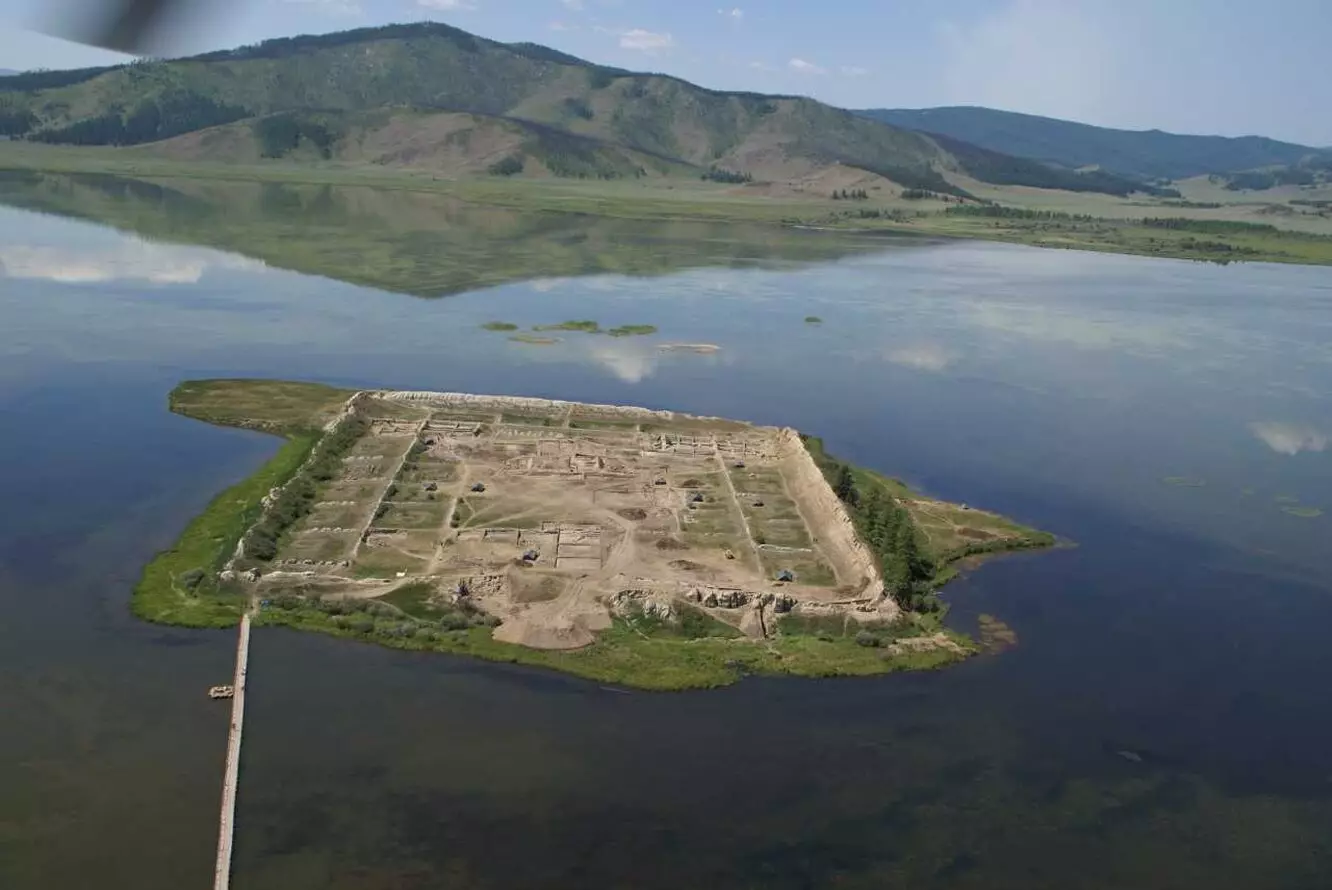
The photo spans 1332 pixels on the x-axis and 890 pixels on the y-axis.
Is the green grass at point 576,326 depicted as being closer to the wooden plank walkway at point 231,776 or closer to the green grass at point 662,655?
the green grass at point 662,655

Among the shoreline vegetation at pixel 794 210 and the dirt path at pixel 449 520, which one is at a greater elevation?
the shoreline vegetation at pixel 794 210

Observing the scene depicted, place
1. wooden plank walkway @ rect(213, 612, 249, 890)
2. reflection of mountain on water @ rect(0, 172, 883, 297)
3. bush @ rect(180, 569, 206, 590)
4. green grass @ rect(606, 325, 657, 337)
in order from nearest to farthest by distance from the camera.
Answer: wooden plank walkway @ rect(213, 612, 249, 890), bush @ rect(180, 569, 206, 590), green grass @ rect(606, 325, 657, 337), reflection of mountain on water @ rect(0, 172, 883, 297)

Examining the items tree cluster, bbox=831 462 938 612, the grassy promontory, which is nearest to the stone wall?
the grassy promontory

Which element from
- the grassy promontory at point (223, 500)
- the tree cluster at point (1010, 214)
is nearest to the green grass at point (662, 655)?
the grassy promontory at point (223, 500)

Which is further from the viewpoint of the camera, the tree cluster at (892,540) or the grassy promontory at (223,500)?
the tree cluster at (892,540)

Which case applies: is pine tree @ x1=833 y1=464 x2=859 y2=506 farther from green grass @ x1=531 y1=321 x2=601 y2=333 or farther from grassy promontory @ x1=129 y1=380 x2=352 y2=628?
green grass @ x1=531 y1=321 x2=601 y2=333

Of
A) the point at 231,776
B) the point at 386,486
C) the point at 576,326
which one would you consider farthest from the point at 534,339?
the point at 231,776
